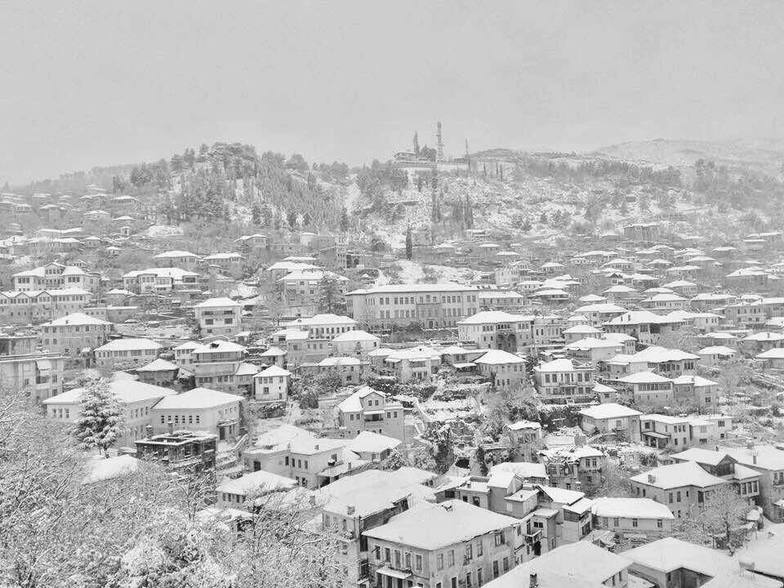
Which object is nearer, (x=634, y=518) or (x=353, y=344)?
(x=634, y=518)

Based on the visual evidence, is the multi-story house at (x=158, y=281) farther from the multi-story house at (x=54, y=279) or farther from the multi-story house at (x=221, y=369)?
the multi-story house at (x=221, y=369)

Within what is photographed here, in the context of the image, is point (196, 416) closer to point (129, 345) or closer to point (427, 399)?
point (129, 345)

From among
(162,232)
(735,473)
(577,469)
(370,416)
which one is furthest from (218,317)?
(735,473)

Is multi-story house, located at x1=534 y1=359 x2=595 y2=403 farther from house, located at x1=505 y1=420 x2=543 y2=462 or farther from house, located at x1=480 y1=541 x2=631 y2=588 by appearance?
house, located at x1=480 y1=541 x2=631 y2=588

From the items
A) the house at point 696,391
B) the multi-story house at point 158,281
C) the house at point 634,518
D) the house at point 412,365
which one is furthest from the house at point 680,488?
the multi-story house at point 158,281

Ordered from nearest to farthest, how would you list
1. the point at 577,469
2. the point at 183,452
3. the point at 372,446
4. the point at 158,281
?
the point at 183,452
the point at 577,469
the point at 372,446
the point at 158,281

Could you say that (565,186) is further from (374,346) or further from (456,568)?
(456,568)

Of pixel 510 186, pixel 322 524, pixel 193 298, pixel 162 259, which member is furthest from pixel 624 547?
pixel 510 186
